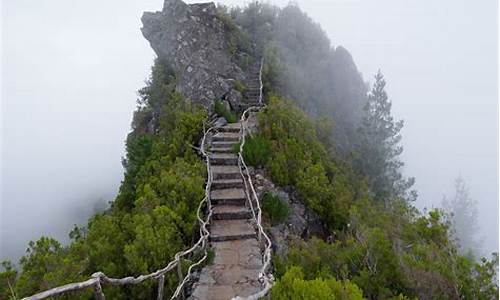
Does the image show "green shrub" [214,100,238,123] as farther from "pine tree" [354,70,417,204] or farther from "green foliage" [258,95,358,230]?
"pine tree" [354,70,417,204]

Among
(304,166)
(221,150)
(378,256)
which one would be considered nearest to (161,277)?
(378,256)

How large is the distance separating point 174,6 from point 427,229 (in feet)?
57.1

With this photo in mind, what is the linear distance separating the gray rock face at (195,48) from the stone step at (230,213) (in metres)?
8.39

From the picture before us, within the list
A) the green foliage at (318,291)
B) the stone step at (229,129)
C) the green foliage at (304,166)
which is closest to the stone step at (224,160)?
the green foliage at (304,166)

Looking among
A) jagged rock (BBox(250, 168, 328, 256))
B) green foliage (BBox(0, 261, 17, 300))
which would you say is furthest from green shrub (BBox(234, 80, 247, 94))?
green foliage (BBox(0, 261, 17, 300))

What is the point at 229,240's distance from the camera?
863cm

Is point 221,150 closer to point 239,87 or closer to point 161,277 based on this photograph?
point 161,277

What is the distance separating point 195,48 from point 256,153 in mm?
9630

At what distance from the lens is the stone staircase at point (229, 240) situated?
6723mm

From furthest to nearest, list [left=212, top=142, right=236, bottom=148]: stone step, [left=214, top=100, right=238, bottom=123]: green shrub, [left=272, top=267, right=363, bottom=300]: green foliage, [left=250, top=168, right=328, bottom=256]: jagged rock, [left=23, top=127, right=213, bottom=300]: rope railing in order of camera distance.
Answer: [left=214, top=100, right=238, bottom=123]: green shrub, [left=212, top=142, right=236, bottom=148]: stone step, [left=250, top=168, right=328, bottom=256]: jagged rock, [left=272, top=267, right=363, bottom=300]: green foliage, [left=23, top=127, right=213, bottom=300]: rope railing

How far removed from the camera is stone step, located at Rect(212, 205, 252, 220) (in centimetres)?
944

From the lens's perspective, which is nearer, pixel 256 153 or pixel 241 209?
pixel 241 209

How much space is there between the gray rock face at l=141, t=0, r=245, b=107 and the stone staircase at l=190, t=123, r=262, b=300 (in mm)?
5668

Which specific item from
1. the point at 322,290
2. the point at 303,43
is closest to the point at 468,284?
the point at 322,290
